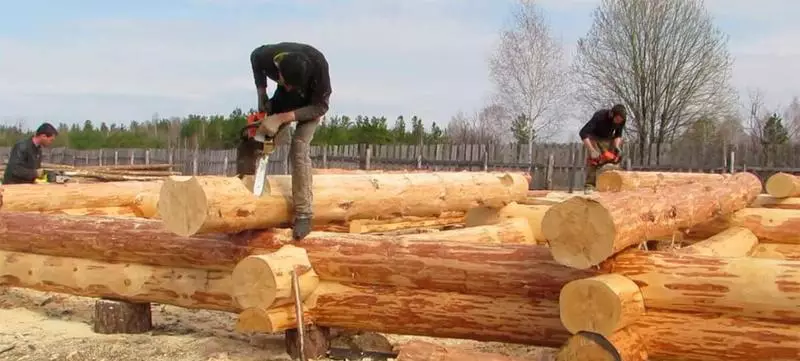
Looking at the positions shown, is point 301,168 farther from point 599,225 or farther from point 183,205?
point 599,225

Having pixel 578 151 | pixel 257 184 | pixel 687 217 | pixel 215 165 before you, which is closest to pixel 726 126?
pixel 578 151

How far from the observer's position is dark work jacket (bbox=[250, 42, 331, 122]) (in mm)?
5668

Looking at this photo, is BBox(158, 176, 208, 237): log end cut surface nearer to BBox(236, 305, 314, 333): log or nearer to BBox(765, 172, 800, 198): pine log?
BBox(236, 305, 314, 333): log

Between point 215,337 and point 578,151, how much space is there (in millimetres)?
16248

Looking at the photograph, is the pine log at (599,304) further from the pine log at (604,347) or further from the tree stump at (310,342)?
the tree stump at (310,342)

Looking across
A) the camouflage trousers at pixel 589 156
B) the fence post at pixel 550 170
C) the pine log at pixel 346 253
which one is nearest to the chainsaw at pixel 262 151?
the pine log at pixel 346 253

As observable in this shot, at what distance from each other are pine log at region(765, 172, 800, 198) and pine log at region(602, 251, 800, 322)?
617cm

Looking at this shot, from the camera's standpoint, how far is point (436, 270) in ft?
16.6

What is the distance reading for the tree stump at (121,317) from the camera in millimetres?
6441

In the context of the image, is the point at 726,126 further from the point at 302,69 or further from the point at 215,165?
the point at 302,69

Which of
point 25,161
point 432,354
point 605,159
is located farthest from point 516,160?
point 432,354

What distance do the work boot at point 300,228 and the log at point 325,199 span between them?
13 centimetres

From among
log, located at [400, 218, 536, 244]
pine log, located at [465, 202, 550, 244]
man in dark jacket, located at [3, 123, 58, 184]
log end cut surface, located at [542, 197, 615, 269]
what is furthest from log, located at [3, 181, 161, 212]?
log end cut surface, located at [542, 197, 615, 269]

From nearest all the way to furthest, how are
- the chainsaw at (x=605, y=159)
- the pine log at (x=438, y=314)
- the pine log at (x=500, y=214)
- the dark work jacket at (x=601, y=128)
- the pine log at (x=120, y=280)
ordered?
the pine log at (x=438, y=314)
the pine log at (x=120, y=280)
the pine log at (x=500, y=214)
the chainsaw at (x=605, y=159)
the dark work jacket at (x=601, y=128)
